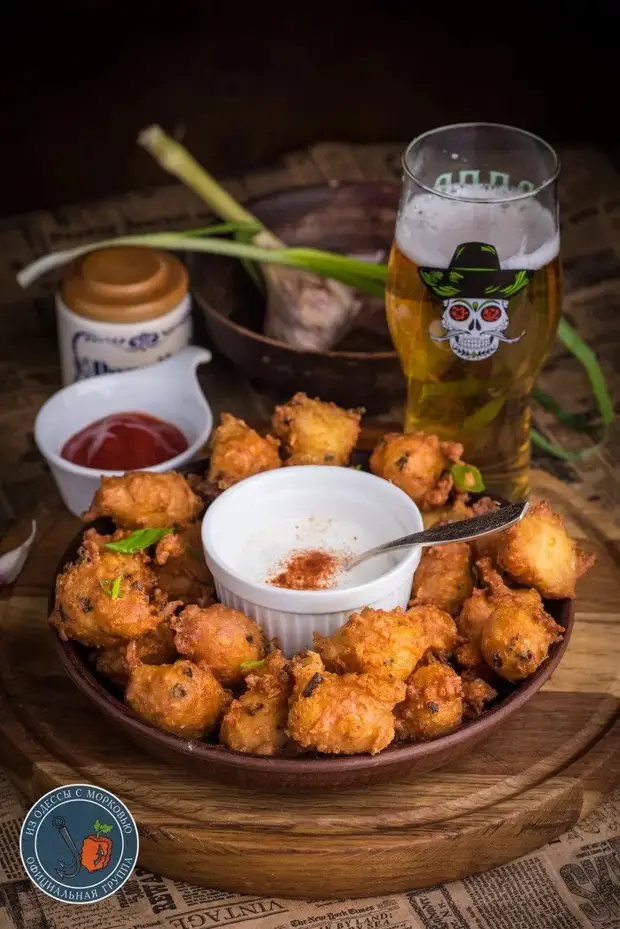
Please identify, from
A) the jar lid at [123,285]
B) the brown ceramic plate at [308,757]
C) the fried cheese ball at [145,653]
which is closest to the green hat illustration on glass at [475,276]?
the brown ceramic plate at [308,757]

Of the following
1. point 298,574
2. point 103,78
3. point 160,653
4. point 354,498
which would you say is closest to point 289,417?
point 354,498

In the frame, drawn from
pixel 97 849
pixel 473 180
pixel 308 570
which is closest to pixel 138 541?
pixel 308 570

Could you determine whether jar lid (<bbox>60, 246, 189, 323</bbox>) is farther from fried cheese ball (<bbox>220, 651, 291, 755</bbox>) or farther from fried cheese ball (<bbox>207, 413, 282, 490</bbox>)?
fried cheese ball (<bbox>220, 651, 291, 755</bbox>)

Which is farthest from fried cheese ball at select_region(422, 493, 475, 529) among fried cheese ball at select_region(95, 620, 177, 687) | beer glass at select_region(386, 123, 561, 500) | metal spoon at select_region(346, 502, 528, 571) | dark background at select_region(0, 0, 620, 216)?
dark background at select_region(0, 0, 620, 216)

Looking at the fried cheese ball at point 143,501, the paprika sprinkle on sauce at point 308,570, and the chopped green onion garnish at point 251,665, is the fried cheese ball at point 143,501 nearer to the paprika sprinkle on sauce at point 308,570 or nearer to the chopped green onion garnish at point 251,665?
the paprika sprinkle on sauce at point 308,570

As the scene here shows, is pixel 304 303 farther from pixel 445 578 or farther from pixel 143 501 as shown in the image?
pixel 445 578
